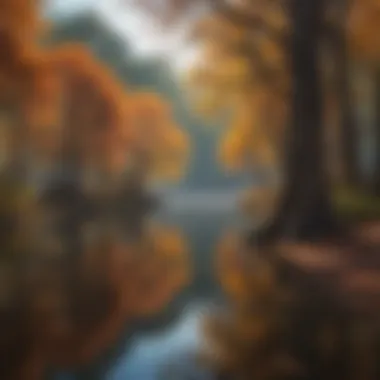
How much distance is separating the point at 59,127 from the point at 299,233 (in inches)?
23.6

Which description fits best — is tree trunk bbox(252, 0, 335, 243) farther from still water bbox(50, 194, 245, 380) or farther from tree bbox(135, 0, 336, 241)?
still water bbox(50, 194, 245, 380)

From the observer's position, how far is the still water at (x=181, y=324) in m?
1.87

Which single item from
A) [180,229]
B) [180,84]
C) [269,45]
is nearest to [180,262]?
[180,229]

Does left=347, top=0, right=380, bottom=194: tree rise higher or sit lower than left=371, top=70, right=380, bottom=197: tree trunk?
higher

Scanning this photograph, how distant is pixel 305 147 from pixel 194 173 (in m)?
0.26

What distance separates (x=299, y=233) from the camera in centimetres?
196

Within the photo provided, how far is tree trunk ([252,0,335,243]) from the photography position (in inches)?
77.0

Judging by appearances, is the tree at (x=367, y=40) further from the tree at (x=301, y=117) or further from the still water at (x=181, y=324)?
the still water at (x=181, y=324)

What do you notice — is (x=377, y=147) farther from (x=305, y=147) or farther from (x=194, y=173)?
(x=194, y=173)

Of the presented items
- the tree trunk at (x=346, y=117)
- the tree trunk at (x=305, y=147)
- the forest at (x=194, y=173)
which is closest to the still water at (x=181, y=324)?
the forest at (x=194, y=173)

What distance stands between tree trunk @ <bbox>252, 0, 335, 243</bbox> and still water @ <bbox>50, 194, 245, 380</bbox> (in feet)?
0.38

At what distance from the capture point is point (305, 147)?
1969mm

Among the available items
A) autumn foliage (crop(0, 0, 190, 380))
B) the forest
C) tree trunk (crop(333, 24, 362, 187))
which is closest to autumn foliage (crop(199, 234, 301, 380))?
the forest

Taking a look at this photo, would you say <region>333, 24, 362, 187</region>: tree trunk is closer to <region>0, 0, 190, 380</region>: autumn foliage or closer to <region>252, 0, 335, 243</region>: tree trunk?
<region>252, 0, 335, 243</region>: tree trunk
